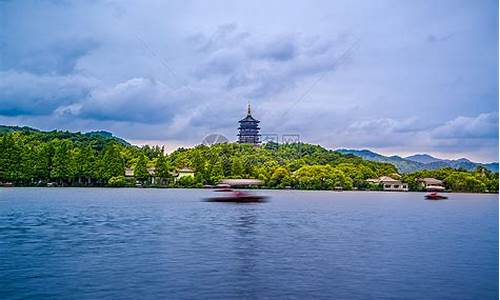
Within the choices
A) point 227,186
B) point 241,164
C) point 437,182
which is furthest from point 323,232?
point 437,182

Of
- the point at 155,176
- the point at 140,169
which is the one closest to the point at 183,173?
the point at 155,176

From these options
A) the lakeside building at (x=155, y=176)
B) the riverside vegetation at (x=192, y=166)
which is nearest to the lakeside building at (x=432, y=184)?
the riverside vegetation at (x=192, y=166)

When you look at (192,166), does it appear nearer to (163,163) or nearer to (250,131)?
(163,163)

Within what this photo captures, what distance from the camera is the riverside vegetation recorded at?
49.9 meters

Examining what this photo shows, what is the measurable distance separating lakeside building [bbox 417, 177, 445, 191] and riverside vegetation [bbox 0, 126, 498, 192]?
0.81 meters

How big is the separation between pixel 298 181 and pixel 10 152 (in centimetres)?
2967

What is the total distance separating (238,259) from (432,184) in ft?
178

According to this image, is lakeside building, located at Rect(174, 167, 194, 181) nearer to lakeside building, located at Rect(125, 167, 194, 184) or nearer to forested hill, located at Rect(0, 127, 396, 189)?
lakeside building, located at Rect(125, 167, 194, 184)

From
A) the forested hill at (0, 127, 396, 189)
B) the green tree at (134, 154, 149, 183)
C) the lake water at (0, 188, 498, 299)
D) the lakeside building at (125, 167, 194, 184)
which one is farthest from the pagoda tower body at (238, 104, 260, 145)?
the lake water at (0, 188, 498, 299)

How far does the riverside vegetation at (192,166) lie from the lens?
4992 centimetres

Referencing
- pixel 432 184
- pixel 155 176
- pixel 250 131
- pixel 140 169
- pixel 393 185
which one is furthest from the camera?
pixel 250 131

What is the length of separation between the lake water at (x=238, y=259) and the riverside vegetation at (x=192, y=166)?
29.6m

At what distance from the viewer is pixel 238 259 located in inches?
486

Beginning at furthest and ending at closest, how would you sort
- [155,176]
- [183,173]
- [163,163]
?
[183,173] < [155,176] < [163,163]
